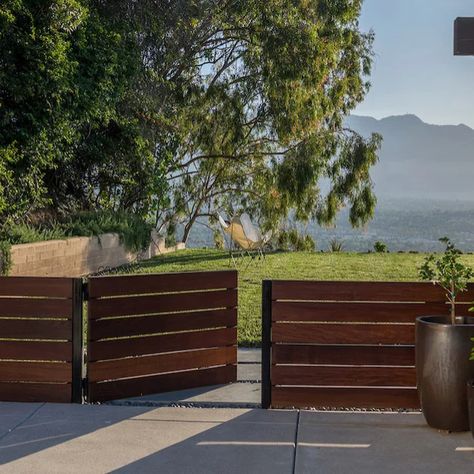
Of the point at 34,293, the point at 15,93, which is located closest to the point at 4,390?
the point at 34,293

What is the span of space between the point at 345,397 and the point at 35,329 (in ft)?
5.94

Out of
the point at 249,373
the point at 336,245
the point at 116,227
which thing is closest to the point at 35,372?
the point at 249,373

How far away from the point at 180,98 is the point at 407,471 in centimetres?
1461

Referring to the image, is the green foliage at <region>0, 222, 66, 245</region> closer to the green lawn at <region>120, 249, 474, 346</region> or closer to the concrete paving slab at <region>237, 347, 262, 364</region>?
the green lawn at <region>120, 249, 474, 346</region>

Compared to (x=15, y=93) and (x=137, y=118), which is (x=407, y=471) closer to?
(x=15, y=93)

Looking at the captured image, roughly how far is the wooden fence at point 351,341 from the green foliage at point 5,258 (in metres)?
4.57

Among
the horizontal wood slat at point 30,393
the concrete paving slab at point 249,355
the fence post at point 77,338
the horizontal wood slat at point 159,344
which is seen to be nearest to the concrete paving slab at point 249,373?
the concrete paving slab at point 249,355

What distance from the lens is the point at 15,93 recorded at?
9664 mm

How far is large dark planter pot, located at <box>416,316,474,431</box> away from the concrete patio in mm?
106

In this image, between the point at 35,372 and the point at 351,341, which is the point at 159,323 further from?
the point at 351,341

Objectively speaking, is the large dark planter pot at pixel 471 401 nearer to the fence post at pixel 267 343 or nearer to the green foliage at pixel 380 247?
the fence post at pixel 267 343

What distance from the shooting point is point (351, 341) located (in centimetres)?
398

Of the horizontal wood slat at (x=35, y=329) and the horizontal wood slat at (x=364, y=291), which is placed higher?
the horizontal wood slat at (x=364, y=291)

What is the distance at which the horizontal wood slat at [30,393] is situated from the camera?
4.06 m
